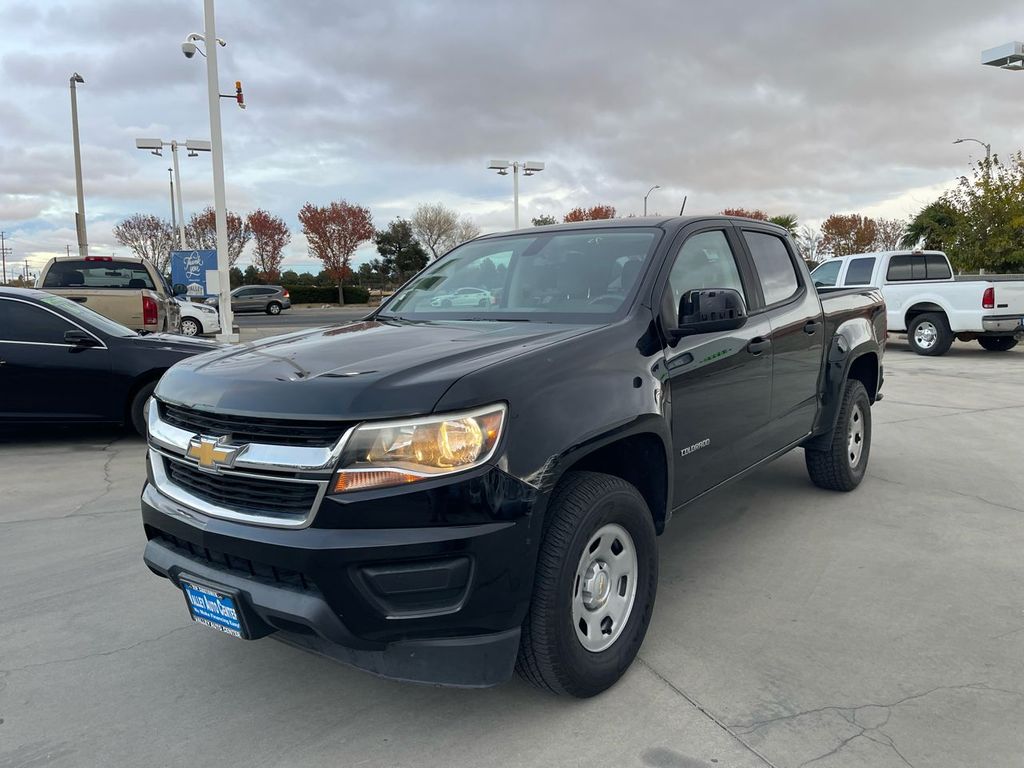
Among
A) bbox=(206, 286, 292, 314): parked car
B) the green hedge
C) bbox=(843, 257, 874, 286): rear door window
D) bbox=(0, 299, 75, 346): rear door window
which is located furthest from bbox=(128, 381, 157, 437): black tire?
the green hedge

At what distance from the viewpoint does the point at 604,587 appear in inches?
112

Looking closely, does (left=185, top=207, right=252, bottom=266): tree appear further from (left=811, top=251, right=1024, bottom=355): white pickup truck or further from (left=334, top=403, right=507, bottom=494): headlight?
(left=334, top=403, right=507, bottom=494): headlight

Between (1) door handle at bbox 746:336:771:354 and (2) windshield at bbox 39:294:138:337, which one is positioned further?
(2) windshield at bbox 39:294:138:337

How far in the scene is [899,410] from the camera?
8977 millimetres

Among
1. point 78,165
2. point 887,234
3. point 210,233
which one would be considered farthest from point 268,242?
point 887,234

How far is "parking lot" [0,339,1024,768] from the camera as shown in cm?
259

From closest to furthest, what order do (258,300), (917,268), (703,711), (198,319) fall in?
(703,711) < (917,268) < (198,319) < (258,300)

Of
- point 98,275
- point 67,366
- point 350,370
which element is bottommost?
point 67,366

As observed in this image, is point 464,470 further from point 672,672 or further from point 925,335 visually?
point 925,335

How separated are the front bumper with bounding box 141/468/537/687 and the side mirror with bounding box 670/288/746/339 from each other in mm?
1320

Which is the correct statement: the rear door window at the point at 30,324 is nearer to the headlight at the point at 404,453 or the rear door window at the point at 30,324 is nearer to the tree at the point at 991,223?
the headlight at the point at 404,453

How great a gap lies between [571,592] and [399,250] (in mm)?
59435

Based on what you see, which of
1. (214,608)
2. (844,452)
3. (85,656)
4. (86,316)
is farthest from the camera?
(86,316)

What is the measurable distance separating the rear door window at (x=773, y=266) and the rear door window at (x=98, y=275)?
9.85m
